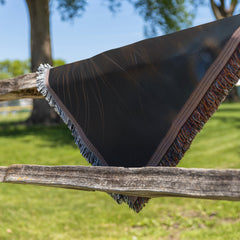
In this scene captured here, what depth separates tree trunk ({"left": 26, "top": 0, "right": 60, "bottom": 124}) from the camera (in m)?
10.9

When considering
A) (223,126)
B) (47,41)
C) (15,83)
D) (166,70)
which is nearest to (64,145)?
(47,41)

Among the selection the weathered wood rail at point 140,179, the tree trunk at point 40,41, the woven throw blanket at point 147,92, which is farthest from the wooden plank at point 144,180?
the tree trunk at point 40,41

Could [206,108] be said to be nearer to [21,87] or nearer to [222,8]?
[21,87]

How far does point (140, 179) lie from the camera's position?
154 cm

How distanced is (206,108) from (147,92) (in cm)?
35

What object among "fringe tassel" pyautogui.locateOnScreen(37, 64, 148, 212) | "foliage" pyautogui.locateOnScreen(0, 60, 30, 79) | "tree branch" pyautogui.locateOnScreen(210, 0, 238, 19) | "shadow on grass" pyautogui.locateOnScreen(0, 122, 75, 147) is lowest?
"foliage" pyautogui.locateOnScreen(0, 60, 30, 79)

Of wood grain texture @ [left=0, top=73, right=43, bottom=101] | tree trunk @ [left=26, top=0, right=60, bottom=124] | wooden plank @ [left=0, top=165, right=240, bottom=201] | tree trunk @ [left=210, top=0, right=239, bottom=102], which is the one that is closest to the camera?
wooden plank @ [left=0, top=165, right=240, bottom=201]

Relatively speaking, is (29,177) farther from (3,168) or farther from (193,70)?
(193,70)

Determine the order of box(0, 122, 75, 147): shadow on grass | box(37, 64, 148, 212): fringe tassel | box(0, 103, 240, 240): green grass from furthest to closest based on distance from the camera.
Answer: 1. box(0, 122, 75, 147): shadow on grass
2. box(0, 103, 240, 240): green grass
3. box(37, 64, 148, 212): fringe tassel

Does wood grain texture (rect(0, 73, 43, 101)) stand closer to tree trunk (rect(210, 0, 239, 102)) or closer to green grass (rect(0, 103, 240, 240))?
green grass (rect(0, 103, 240, 240))

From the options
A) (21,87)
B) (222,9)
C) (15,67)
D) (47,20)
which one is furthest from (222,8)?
(15,67)

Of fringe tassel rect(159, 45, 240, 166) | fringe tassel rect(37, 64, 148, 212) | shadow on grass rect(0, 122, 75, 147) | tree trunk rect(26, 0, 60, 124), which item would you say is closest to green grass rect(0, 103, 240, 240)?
fringe tassel rect(37, 64, 148, 212)

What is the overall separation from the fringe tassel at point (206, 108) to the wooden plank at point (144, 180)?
28 centimetres

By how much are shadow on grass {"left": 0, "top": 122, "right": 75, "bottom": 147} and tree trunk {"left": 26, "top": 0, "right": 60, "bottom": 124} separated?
53 centimetres
